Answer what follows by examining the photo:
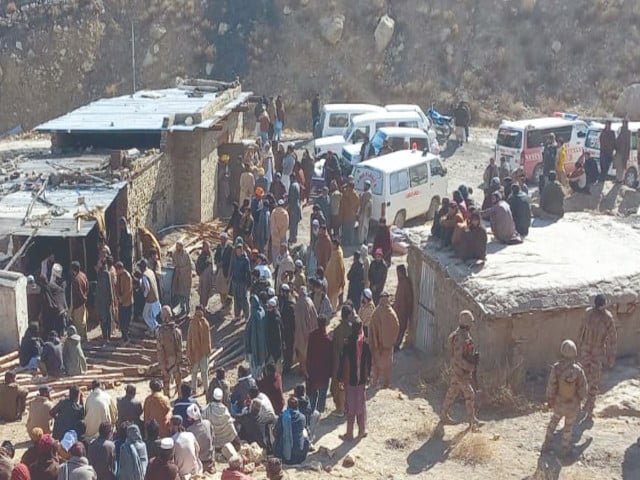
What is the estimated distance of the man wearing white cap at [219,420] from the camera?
1061 cm

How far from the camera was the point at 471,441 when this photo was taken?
11.4 meters

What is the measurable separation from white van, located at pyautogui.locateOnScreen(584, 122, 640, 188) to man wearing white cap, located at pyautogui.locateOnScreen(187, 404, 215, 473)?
50.2 feet

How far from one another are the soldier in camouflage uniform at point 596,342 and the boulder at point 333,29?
25855 millimetres

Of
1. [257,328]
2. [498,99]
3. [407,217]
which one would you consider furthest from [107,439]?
[498,99]

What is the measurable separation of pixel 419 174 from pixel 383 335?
888 cm

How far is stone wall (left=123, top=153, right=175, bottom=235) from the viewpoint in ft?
62.1

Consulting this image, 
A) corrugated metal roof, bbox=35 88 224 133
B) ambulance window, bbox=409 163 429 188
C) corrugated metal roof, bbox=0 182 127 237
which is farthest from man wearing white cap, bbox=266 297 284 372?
corrugated metal roof, bbox=35 88 224 133

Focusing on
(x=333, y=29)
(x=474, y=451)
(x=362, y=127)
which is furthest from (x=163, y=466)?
(x=333, y=29)

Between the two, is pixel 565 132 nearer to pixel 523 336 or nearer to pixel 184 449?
pixel 523 336

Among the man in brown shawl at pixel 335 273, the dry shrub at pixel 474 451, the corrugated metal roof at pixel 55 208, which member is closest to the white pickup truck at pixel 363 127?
the corrugated metal roof at pixel 55 208

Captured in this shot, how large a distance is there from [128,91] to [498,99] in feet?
46.3

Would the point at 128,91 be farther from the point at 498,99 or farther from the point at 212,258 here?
the point at 212,258

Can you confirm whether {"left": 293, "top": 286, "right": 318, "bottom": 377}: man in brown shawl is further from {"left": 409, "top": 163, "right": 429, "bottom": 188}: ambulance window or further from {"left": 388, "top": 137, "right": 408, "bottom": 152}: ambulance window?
{"left": 388, "top": 137, "right": 408, "bottom": 152}: ambulance window

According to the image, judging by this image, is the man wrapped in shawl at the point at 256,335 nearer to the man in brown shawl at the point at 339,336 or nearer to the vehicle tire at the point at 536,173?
the man in brown shawl at the point at 339,336
